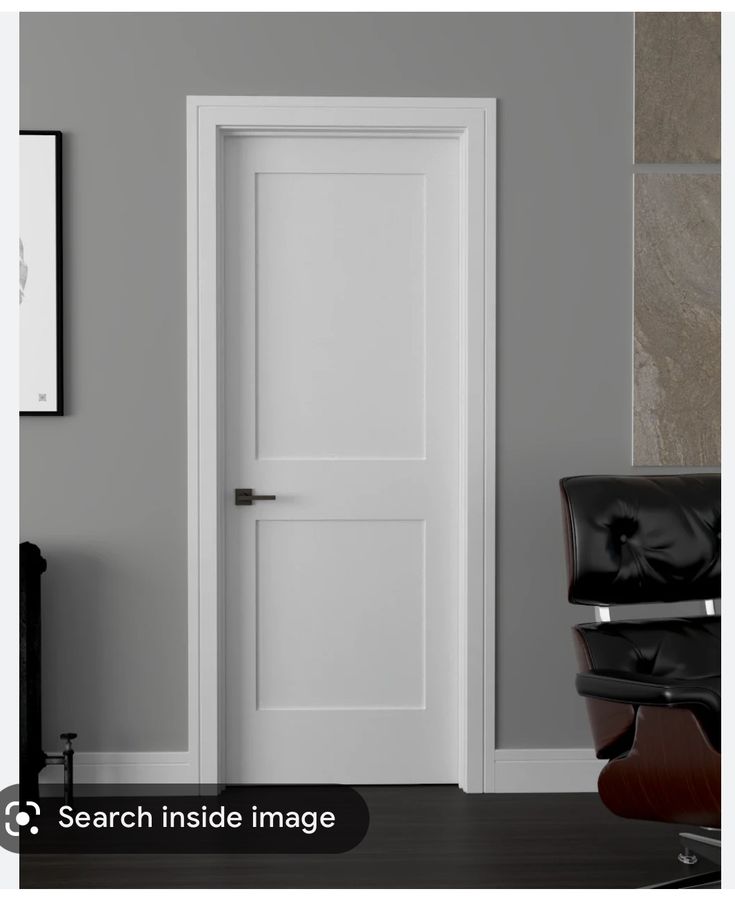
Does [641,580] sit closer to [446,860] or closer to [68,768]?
[446,860]

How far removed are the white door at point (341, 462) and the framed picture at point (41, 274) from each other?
533mm

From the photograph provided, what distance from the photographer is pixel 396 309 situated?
2.92m

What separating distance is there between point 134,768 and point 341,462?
117 centimetres

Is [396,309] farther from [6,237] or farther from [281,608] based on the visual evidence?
[6,237]

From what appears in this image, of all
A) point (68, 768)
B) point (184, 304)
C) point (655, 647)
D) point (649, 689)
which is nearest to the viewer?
point (649, 689)

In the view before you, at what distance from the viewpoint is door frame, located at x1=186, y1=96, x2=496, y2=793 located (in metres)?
2.80

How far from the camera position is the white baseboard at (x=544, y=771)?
2.86 meters

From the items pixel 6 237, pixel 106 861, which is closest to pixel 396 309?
pixel 106 861

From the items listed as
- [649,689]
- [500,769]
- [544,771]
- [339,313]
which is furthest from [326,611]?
[649,689]

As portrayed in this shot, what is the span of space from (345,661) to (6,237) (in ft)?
7.65

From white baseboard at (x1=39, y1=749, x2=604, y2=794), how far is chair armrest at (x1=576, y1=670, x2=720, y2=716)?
0.92m

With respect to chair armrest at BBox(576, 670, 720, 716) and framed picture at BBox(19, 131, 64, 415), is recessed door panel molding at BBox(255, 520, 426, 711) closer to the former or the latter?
framed picture at BBox(19, 131, 64, 415)

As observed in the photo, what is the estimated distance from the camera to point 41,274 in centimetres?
280

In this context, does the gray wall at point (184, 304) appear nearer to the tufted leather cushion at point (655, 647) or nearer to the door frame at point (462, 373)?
the door frame at point (462, 373)
